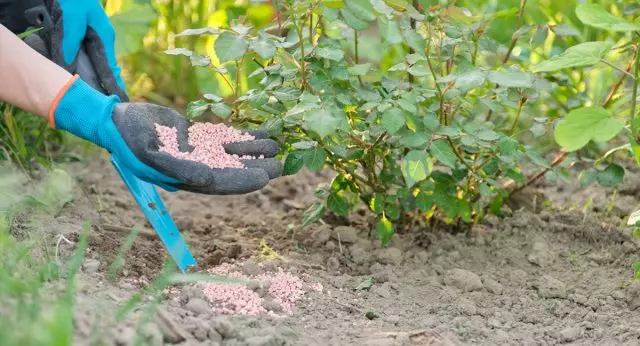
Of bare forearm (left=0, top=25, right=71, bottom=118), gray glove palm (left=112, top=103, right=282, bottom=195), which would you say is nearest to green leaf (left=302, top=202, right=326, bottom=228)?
gray glove palm (left=112, top=103, right=282, bottom=195)

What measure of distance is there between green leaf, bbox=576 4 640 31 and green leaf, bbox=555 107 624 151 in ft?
0.53

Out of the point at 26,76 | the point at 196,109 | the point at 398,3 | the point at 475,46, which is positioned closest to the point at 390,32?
the point at 475,46

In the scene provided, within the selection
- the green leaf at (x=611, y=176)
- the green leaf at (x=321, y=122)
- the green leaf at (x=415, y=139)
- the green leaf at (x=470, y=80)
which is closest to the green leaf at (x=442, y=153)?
the green leaf at (x=415, y=139)

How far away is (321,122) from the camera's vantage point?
5.48 ft

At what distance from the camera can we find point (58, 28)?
6.77 ft

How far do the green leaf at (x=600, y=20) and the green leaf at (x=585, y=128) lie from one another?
16cm

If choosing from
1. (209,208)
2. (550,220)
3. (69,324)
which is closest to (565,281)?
(550,220)

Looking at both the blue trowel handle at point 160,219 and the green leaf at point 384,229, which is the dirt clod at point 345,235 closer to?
the green leaf at point 384,229

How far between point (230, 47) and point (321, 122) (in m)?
0.28

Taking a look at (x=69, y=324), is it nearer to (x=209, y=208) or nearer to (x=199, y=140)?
(x=199, y=140)

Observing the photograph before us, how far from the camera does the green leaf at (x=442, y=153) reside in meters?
1.80

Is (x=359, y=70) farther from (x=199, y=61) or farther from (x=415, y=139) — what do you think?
(x=199, y=61)

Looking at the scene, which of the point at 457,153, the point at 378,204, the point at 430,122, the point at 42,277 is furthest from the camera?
the point at 378,204

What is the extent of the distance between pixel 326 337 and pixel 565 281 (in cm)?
69
